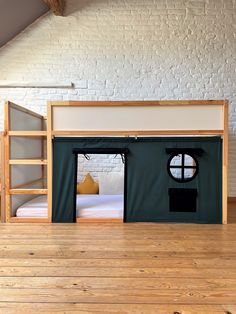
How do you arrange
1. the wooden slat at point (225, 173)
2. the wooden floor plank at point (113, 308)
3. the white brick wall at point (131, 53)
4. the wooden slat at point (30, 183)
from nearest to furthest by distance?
the wooden floor plank at point (113, 308)
the wooden slat at point (225, 173)
the wooden slat at point (30, 183)
the white brick wall at point (131, 53)

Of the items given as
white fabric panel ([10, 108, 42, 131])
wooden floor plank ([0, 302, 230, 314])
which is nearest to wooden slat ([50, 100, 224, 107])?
white fabric panel ([10, 108, 42, 131])

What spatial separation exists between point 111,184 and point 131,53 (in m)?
2.23

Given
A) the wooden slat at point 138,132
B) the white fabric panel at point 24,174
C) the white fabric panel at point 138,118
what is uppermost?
the white fabric panel at point 138,118

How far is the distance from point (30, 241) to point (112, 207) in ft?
3.71

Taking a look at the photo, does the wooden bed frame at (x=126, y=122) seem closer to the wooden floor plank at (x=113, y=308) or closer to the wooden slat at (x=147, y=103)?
the wooden slat at (x=147, y=103)

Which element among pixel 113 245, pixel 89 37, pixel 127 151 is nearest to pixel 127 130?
pixel 127 151

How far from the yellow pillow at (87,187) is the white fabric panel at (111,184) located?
0.33 ft

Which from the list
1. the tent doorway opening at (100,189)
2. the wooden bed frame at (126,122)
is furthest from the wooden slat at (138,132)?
the tent doorway opening at (100,189)

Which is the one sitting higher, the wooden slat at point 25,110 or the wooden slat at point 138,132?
the wooden slat at point 25,110

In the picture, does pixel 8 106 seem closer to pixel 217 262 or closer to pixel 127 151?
pixel 127 151

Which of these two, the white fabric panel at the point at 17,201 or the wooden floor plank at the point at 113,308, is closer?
the wooden floor plank at the point at 113,308

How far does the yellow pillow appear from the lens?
14.7ft

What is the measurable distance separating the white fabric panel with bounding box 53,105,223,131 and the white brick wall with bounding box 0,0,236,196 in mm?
1426

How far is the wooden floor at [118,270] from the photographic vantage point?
1.59 meters
